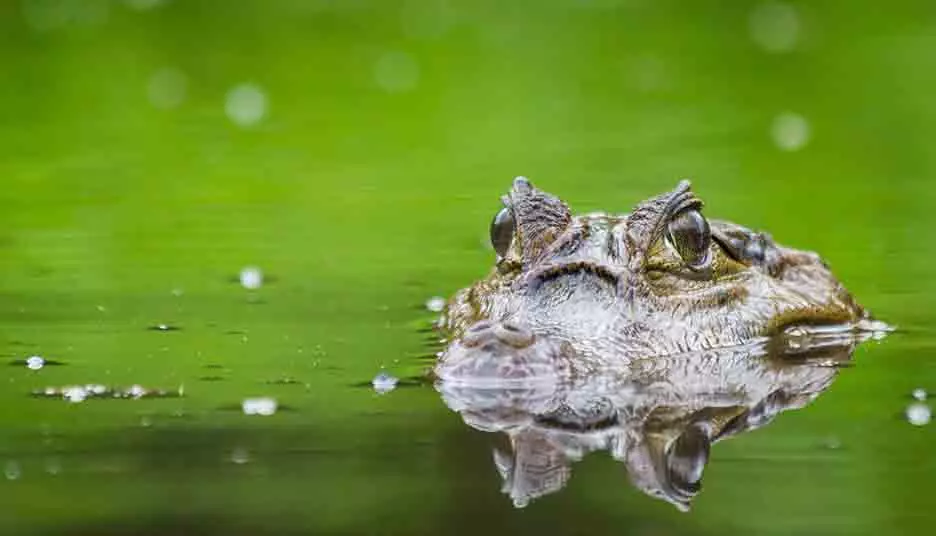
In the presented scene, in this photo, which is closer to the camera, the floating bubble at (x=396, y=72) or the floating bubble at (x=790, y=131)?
the floating bubble at (x=790, y=131)

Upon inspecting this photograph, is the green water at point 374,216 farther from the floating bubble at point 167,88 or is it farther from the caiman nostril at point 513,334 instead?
the caiman nostril at point 513,334

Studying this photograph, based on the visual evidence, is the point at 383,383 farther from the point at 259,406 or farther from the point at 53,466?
the point at 53,466

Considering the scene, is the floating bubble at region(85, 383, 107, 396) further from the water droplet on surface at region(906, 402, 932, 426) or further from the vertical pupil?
the water droplet on surface at region(906, 402, 932, 426)

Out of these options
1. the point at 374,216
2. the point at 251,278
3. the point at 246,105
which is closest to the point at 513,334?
the point at 251,278

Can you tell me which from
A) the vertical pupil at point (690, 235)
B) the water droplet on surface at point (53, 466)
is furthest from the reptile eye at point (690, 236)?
the water droplet on surface at point (53, 466)

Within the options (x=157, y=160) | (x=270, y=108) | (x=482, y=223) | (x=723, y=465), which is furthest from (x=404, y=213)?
(x=723, y=465)

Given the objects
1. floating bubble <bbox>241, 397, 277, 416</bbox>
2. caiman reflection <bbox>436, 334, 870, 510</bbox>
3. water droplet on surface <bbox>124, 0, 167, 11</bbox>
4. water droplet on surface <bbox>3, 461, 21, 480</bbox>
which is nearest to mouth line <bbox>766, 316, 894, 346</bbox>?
caiman reflection <bbox>436, 334, 870, 510</bbox>

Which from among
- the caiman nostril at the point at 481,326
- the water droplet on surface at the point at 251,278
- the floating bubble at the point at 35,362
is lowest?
the caiman nostril at the point at 481,326
